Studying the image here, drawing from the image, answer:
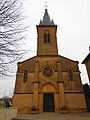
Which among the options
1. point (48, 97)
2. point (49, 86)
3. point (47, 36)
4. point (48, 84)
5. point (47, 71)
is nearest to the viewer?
point (48, 97)

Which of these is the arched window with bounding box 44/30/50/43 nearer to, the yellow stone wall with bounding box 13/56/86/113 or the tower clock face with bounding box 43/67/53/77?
the yellow stone wall with bounding box 13/56/86/113

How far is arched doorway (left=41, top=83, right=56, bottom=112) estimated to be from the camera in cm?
2159

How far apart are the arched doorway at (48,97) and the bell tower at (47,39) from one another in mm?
6063

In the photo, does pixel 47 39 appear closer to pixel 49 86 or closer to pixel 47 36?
pixel 47 36

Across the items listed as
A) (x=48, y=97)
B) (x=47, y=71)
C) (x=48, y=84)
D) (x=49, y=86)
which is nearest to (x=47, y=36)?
(x=47, y=71)

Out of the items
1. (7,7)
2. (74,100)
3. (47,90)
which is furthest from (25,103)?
(7,7)

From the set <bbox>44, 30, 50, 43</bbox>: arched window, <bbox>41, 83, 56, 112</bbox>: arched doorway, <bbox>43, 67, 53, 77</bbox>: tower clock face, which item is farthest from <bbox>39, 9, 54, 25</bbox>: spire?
<bbox>41, 83, 56, 112</bbox>: arched doorway

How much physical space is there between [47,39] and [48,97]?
1127 cm

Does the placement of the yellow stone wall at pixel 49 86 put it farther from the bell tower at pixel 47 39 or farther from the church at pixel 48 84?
the bell tower at pixel 47 39

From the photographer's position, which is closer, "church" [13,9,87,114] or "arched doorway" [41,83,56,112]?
"church" [13,9,87,114]

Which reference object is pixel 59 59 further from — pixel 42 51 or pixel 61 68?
pixel 42 51

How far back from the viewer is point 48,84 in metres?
22.9

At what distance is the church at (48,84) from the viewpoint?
69.3ft

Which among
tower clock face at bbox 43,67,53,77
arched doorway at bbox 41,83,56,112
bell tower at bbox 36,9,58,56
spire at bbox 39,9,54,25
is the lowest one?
arched doorway at bbox 41,83,56,112
